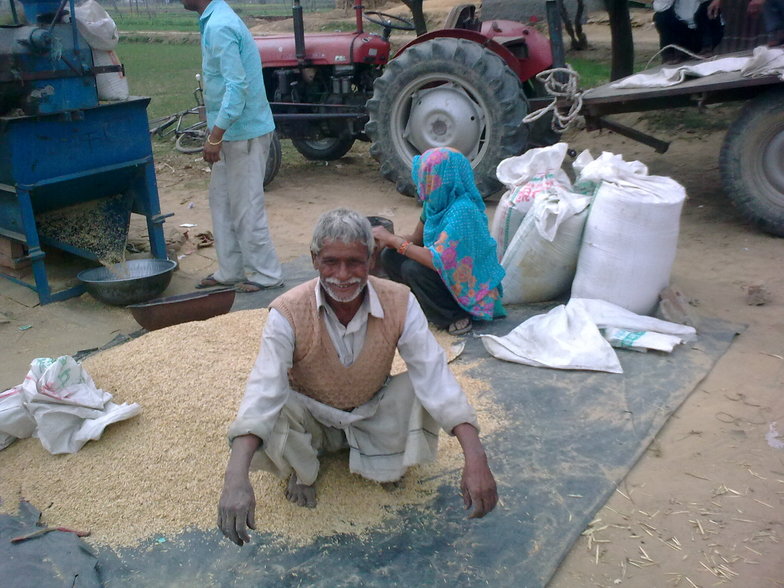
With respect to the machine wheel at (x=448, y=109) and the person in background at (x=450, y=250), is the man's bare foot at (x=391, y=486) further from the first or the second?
the machine wheel at (x=448, y=109)

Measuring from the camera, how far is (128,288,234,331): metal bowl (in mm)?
3641

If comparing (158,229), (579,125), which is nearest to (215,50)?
(158,229)

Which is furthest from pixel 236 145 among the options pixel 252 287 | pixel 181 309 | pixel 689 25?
pixel 689 25

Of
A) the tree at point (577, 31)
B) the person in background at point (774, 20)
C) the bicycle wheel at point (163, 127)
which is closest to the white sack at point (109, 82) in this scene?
the person in background at point (774, 20)

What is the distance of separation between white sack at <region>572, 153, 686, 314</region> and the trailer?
1.29 meters

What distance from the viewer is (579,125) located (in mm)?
7758

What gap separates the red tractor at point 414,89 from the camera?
5.68m

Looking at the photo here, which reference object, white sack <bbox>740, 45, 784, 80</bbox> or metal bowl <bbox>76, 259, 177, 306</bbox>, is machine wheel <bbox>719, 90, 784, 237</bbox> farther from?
metal bowl <bbox>76, 259, 177, 306</bbox>

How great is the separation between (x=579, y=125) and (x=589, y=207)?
14.2ft

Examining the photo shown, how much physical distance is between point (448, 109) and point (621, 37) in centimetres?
277

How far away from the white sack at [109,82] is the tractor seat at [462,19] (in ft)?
9.81

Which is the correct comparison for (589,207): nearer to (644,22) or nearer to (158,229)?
(158,229)

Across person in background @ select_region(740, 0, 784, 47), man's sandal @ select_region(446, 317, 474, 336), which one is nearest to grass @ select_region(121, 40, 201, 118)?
person in background @ select_region(740, 0, 784, 47)

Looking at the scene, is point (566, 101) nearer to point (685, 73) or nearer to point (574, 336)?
point (685, 73)
